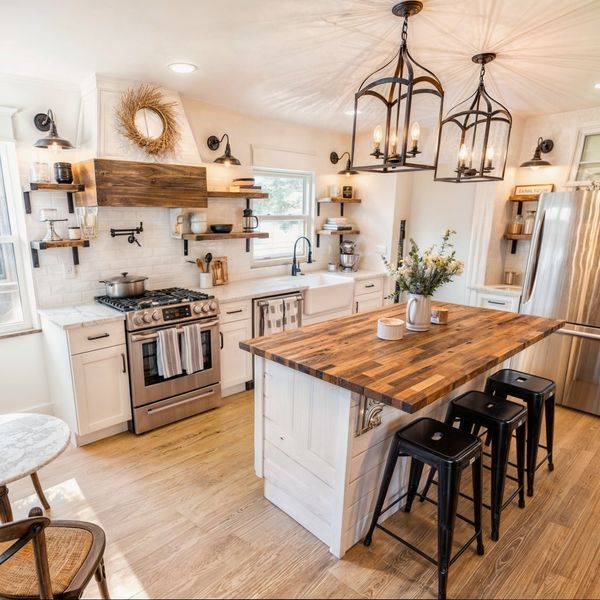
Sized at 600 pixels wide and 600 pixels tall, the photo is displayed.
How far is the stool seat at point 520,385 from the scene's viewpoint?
2473 mm

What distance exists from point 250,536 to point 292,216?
3.48m

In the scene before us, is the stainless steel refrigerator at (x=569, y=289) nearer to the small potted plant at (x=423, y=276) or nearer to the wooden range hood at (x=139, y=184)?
the small potted plant at (x=423, y=276)

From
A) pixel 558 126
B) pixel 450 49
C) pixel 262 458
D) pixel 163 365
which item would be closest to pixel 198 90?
pixel 450 49

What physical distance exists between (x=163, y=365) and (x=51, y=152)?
1.81 m

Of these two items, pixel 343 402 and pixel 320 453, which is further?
pixel 320 453

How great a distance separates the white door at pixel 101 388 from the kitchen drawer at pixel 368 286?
272 centimetres

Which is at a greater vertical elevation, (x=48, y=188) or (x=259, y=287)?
(x=48, y=188)

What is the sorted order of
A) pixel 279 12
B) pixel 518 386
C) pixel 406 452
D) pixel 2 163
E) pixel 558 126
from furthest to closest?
pixel 558 126, pixel 2 163, pixel 518 386, pixel 279 12, pixel 406 452

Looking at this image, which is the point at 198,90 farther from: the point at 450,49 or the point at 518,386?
the point at 518,386

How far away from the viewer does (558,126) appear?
13.1 ft

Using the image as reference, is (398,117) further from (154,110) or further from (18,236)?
(18,236)

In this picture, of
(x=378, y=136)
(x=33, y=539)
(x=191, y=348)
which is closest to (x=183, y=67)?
(x=378, y=136)

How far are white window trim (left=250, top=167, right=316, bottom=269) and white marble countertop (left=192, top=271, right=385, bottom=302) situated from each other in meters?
0.19

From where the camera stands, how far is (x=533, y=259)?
3.69 meters
